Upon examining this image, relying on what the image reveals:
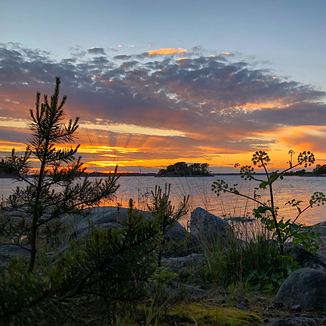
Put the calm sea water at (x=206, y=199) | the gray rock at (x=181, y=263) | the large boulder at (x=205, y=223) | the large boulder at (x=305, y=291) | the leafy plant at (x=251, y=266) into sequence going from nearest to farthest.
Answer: the large boulder at (x=305, y=291)
the leafy plant at (x=251, y=266)
the gray rock at (x=181, y=263)
the calm sea water at (x=206, y=199)
the large boulder at (x=205, y=223)

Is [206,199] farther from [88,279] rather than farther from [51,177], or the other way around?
[88,279]

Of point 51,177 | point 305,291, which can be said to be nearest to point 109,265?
point 51,177

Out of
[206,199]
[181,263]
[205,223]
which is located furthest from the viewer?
[205,223]

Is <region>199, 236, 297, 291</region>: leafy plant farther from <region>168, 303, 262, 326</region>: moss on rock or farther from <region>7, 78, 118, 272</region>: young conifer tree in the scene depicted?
<region>7, 78, 118, 272</region>: young conifer tree

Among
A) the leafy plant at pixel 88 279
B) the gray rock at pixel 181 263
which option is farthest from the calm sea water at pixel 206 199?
the leafy plant at pixel 88 279

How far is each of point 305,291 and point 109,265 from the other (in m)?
3.60

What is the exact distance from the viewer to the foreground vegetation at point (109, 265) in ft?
5.61

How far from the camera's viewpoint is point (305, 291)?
486 centimetres

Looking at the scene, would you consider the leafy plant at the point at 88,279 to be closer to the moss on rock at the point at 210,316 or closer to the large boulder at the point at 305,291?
the moss on rock at the point at 210,316

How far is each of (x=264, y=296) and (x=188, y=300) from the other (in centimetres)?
159

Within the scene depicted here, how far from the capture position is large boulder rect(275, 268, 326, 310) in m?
4.77

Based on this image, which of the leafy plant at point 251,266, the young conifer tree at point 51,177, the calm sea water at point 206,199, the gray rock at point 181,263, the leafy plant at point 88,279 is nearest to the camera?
the leafy plant at point 88,279

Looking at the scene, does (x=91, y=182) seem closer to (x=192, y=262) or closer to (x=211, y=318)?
(x=211, y=318)

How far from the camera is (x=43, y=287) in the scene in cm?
163
